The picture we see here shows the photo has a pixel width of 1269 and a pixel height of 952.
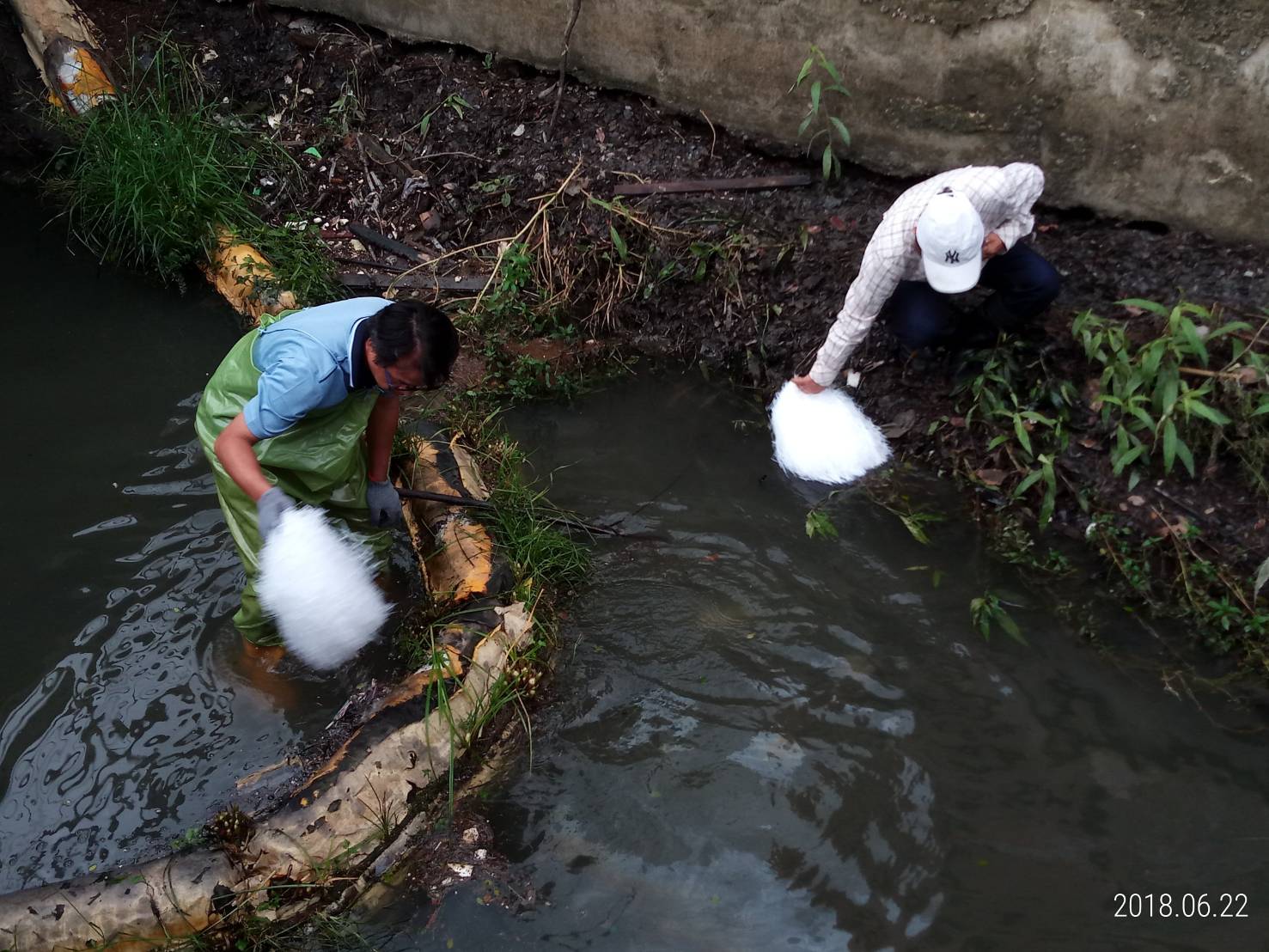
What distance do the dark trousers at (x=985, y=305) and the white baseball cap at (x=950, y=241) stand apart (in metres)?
0.29

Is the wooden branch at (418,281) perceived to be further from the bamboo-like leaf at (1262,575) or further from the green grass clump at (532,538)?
the bamboo-like leaf at (1262,575)

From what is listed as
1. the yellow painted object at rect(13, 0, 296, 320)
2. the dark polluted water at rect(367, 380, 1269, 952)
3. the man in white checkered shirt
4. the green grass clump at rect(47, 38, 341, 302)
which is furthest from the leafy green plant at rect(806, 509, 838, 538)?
the yellow painted object at rect(13, 0, 296, 320)

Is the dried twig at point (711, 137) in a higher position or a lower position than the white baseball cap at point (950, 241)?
higher

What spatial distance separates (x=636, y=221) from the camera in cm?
491

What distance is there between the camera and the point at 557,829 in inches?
120

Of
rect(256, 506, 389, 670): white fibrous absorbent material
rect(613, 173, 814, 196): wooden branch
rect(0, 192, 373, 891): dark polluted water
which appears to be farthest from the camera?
rect(613, 173, 814, 196): wooden branch

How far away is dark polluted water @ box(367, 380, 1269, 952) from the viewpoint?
2.79 meters

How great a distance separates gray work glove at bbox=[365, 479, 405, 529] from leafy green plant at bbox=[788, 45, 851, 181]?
2654 millimetres

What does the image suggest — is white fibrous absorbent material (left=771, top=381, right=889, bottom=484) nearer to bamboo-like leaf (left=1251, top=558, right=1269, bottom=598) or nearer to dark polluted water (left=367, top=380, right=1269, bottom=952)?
dark polluted water (left=367, top=380, right=1269, bottom=952)

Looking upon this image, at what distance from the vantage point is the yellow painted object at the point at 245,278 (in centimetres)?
493

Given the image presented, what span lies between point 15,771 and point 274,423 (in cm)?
159

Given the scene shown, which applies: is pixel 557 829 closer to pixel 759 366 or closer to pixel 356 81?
pixel 759 366

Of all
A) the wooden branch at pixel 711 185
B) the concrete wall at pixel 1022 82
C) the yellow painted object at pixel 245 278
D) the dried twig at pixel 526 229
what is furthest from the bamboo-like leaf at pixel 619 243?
the yellow painted object at pixel 245 278

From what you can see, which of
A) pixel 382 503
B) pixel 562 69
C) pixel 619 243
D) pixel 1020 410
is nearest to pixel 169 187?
pixel 562 69
